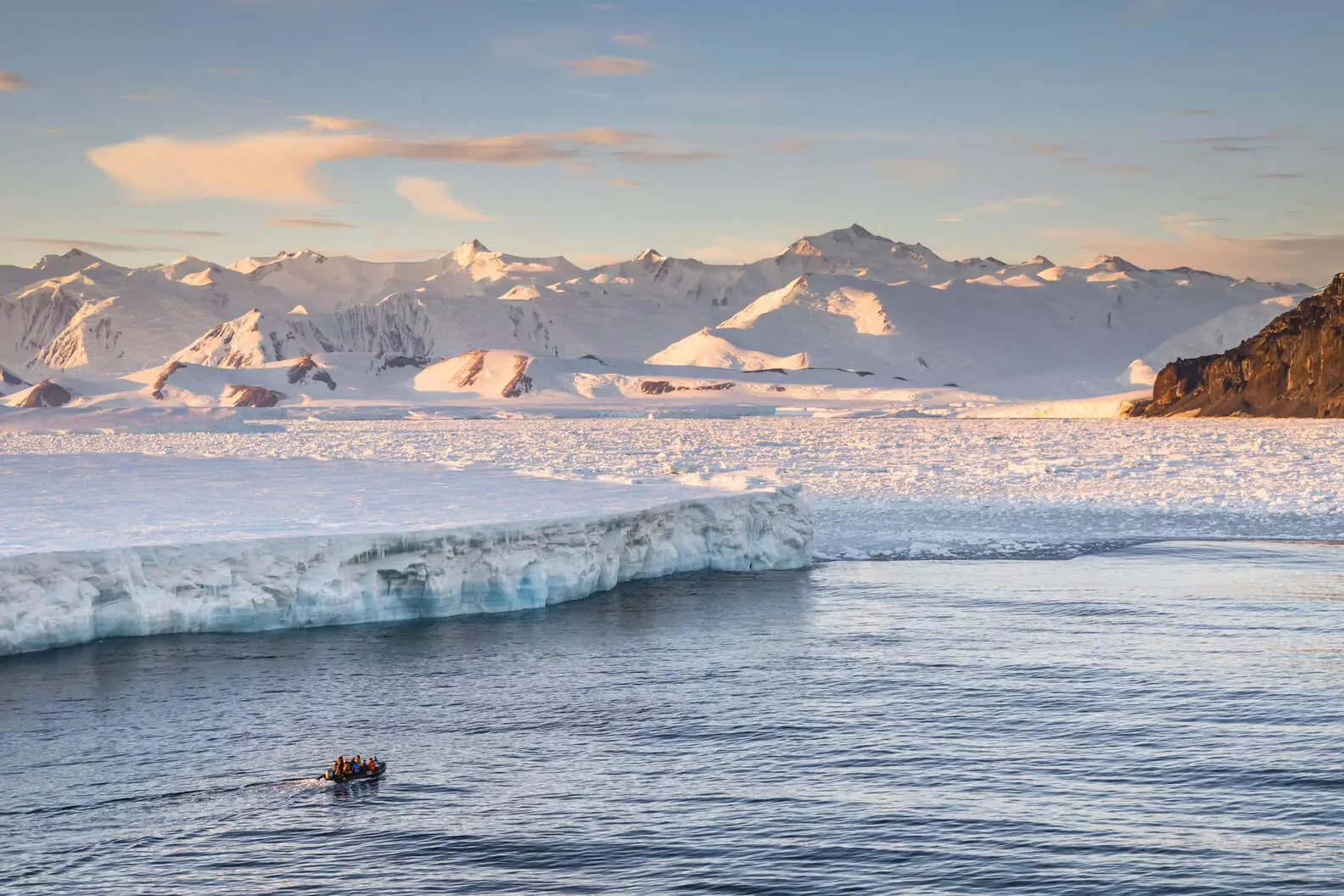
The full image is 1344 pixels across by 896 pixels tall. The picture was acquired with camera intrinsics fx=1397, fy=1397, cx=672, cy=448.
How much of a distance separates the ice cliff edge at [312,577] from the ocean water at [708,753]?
19.4 inches

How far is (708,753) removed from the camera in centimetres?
1355

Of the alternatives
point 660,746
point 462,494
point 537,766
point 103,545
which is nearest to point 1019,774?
point 660,746

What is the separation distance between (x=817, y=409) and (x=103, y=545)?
430ft

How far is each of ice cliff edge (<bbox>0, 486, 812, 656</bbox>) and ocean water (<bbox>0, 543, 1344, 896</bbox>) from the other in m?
0.49

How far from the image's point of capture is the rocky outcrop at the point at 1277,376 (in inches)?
4387

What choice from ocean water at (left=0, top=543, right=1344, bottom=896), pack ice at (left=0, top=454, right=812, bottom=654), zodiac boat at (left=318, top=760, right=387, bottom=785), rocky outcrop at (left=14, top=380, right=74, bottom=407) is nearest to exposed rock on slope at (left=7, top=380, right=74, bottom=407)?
rocky outcrop at (left=14, top=380, right=74, bottom=407)

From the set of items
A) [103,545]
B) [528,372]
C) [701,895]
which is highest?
[528,372]

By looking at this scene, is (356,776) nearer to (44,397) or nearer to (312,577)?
(312,577)

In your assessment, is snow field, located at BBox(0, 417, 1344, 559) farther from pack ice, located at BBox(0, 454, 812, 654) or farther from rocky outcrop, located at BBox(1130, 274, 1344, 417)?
rocky outcrop, located at BBox(1130, 274, 1344, 417)

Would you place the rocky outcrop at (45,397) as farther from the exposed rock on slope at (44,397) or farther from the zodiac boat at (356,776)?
the zodiac boat at (356,776)

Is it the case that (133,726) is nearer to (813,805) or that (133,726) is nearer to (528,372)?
(813,805)

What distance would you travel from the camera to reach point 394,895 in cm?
1011

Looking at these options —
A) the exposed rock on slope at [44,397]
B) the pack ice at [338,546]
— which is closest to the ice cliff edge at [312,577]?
the pack ice at [338,546]

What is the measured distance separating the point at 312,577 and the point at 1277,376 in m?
111
